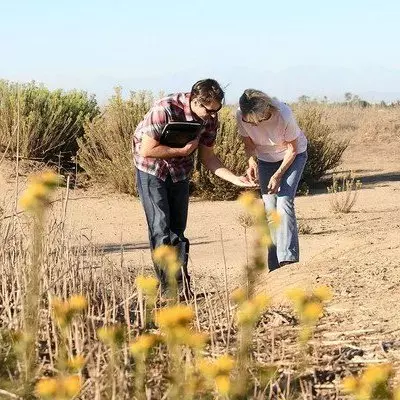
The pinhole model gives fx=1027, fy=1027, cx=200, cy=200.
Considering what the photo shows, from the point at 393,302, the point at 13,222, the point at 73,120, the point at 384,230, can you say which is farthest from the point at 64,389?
the point at 73,120

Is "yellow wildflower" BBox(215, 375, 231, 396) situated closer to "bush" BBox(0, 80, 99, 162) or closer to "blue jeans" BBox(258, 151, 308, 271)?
"blue jeans" BBox(258, 151, 308, 271)

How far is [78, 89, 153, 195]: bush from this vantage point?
14070 millimetres

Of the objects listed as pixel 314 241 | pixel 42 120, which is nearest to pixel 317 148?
pixel 42 120

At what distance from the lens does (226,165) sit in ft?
45.3

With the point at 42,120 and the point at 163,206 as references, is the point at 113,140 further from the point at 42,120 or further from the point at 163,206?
the point at 163,206

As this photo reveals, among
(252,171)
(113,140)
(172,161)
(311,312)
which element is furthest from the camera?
(113,140)

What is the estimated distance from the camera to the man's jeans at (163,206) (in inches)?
244

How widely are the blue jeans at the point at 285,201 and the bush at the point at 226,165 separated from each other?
616 cm

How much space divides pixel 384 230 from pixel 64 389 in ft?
24.3

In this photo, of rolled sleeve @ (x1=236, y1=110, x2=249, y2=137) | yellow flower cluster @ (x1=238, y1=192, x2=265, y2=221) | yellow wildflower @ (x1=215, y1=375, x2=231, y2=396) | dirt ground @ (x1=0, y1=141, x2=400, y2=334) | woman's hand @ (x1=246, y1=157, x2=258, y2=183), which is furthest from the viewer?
rolled sleeve @ (x1=236, y1=110, x2=249, y2=137)

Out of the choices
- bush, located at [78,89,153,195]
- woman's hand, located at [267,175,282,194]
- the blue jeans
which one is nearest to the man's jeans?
woman's hand, located at [267,175,282,194]

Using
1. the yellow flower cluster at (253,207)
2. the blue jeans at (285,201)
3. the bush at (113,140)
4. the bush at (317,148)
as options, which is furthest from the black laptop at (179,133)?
the bush at (317,148)

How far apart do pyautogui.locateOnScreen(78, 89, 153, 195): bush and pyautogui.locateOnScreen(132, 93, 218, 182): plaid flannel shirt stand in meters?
7.57

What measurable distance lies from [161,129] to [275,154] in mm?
1242
